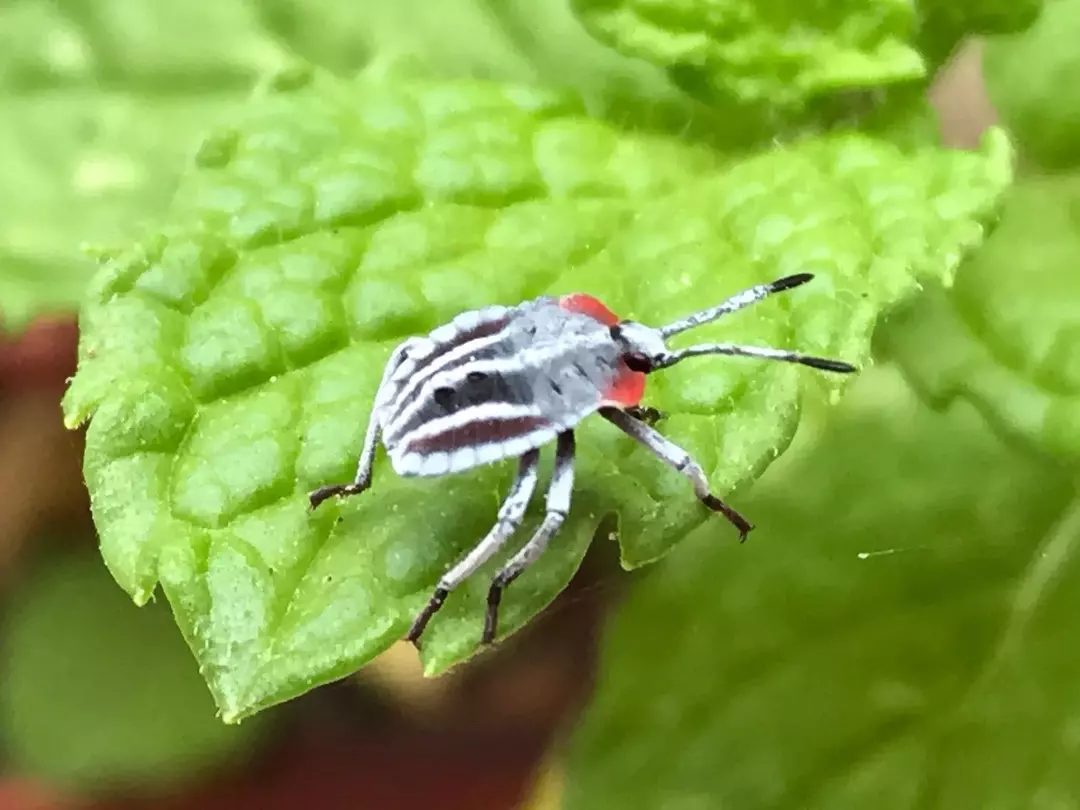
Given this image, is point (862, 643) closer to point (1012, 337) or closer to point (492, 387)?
point (1012, 337)

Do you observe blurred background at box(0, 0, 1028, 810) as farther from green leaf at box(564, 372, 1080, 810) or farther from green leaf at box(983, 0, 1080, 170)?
green leaf at box(983, 0, 1080, 170)

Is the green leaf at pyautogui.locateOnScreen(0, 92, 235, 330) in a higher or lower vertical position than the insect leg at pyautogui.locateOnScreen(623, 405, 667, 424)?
lower

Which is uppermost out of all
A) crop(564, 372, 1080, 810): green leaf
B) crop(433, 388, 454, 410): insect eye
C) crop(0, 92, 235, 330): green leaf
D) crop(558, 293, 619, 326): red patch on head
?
crop(558, 293, 619, 326): red patch on head

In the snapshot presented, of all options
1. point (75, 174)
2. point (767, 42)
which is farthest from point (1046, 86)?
point (75, 174)

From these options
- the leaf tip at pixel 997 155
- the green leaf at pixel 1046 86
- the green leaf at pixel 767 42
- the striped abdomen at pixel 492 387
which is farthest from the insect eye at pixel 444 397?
the green leaf at pixel 1046 86

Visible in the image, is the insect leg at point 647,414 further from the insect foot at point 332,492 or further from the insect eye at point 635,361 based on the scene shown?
the insect foot at point 332,492

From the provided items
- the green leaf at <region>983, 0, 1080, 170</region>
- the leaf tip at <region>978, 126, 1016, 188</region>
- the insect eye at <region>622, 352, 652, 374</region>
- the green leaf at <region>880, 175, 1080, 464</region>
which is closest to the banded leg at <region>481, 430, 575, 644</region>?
the insect eye at <region>622, 352, 652, 374</region>
